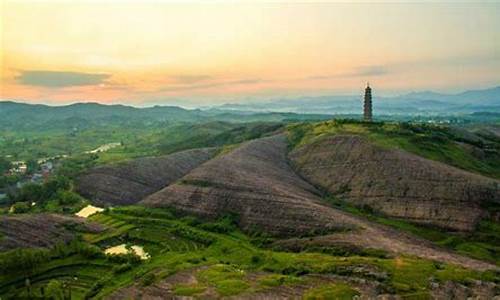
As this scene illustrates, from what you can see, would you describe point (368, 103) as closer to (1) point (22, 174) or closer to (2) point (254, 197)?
(2) point (254, 197)

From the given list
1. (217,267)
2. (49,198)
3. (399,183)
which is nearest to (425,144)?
(399,183)

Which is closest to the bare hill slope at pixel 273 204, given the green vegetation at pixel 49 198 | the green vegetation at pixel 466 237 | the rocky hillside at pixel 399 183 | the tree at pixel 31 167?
the green vegetation at pixel 466 237

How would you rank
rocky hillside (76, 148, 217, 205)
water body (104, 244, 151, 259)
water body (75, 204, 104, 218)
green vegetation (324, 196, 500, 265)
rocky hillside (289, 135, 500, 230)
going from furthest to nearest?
rocky hillside (76, 148, 217, 205), water body (75, 204, 104, 218), rocky hillside (289, 135, 500, 230), water body (104, 244, 151, 259), green vegetation (324, 196, 500, 265)

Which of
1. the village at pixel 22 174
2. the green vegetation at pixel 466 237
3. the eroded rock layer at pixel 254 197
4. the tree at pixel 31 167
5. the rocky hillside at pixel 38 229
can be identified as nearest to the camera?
the green vegetation at pixel 466 237

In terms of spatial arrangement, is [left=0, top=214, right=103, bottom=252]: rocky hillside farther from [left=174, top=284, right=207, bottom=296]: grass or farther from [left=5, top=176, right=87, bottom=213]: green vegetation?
[left=174, top=284, right=207, bottom=296]: grass

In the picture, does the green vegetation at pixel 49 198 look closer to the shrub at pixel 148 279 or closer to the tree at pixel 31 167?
the shrub at pixel 148 279

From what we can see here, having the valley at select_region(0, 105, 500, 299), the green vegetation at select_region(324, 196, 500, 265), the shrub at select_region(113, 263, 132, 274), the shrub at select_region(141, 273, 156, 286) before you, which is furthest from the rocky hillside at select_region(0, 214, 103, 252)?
the green vegetation at select_region(324, 196, 500, 265)

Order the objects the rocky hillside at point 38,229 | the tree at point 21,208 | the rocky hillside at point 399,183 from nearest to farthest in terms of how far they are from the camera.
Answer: the rocky hillside at point 38,229 → the rocky hillside at point 399,183 → the tree at point 21,208
